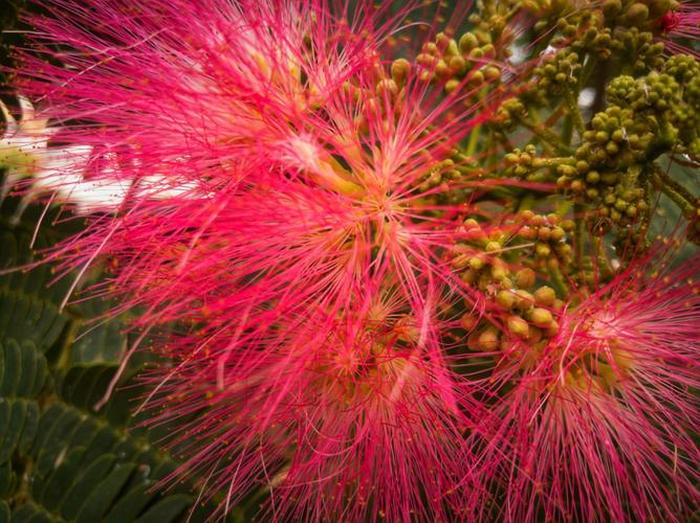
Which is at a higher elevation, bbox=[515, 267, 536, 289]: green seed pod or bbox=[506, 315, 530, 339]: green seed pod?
bbox=[515, 267, 536, 289]: green seed pod

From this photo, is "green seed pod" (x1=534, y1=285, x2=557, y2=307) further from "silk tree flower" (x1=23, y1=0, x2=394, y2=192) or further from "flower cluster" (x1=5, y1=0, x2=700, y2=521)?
"silk tree flower" (x1=23, y1=0, x2=394, y2=192)

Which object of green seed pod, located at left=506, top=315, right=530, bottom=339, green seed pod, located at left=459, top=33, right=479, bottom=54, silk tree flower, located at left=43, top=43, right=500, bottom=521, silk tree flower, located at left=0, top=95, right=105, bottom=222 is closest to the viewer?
green seed pod, located at left=506, top=315, right=530, bottom=339

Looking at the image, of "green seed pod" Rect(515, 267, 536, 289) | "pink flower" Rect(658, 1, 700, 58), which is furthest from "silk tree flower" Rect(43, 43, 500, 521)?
"pink flower" Rect(658, 1, 700, 58)

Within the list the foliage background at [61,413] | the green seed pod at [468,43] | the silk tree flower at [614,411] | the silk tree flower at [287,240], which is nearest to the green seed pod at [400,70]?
the silk tree flower at [287,240]

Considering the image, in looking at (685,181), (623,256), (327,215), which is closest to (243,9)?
(327,215)

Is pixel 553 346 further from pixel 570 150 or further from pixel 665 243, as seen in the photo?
pixel 570 150

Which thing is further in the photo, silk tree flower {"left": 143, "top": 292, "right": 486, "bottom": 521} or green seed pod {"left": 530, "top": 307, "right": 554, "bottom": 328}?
silk tree flower {"left": 143, "top": 292, "right": 486, "bottom": 521}

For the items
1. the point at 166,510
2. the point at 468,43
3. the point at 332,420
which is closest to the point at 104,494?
the point at 166,510

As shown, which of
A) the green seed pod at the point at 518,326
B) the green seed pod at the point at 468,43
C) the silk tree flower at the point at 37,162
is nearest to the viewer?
the green seed pod at the point at 518,326

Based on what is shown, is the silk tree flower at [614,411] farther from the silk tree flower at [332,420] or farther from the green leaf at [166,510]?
the green leaf at [166,510]

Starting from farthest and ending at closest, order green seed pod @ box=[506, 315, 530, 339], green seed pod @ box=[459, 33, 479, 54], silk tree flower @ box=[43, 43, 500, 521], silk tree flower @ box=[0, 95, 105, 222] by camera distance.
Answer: silk tree flower @ box=[0, 95, 105, 222], green seed pod @ box=[459, 33, 479, 54], silk tree flower @ box=[43, 43, 500, 521], green seed pod @ box=[506, 315, 530, 339]
